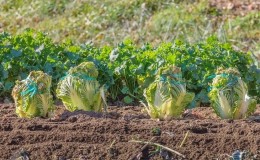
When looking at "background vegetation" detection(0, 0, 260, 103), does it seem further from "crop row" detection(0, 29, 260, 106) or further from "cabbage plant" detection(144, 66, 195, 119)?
"cabbage plant" detection(144, 66, 195, 119)

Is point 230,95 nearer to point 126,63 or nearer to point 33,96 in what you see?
point 33,96

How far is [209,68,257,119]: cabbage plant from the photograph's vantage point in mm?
5523

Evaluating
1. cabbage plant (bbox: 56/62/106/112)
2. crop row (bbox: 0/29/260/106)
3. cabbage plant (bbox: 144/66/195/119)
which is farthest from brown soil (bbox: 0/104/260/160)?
crop row (bbox: 0/29/260/106)

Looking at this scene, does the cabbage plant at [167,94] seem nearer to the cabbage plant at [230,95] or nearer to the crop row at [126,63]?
the cabbage plant at [230,95]

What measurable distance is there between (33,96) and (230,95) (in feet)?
4.34

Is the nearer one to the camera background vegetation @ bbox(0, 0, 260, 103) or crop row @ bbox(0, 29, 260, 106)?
crop row @ bbox(0, 29, 260, 106)

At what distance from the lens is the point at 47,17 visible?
1266 centimetres

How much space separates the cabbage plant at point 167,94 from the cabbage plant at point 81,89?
1.24 feet

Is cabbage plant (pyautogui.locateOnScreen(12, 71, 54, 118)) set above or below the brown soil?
above

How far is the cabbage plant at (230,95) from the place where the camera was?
5.52 meters

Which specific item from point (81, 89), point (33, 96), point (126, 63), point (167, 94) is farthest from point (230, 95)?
point (126, 63)

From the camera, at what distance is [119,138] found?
187 inches

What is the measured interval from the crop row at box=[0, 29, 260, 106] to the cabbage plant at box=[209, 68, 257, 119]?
1174 millimetres

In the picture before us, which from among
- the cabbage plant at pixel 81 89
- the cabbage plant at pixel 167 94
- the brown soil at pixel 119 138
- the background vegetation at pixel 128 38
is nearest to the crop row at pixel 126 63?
the background vegetation at pixel 128 38
